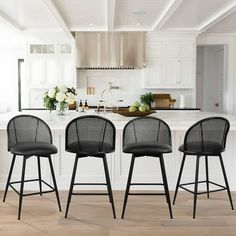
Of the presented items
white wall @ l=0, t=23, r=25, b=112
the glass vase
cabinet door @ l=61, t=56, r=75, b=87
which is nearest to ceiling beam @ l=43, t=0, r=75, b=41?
cabinet door @ l=61, t=56, r=75, b=87

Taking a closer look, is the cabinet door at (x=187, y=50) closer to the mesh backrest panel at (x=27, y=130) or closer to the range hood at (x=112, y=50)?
the range hood at (x=112, y=50)

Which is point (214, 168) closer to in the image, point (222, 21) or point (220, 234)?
point (220, 234)

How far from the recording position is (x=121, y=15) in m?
6.15

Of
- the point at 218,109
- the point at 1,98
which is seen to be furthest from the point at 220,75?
the point at 1,98

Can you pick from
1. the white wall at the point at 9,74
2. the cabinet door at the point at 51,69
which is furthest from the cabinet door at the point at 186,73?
the white wall at the point at 9,74

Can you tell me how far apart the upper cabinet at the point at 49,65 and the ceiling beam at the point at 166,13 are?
1942mm

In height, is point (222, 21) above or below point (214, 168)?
above

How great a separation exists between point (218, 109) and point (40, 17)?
194 inches

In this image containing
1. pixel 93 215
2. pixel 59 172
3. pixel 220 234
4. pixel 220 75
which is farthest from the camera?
pixel 220 75

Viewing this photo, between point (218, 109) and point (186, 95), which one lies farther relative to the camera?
point (218, 109)

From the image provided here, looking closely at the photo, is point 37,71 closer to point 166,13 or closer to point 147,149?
→ point 166,13

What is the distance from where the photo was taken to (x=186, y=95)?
8.05 metres

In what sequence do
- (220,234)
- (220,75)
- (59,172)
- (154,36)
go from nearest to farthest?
(220,234) → (59,172) → (154,36) → (220,75)

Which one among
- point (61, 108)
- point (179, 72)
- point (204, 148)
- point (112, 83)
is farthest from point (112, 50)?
point (204, 148)
